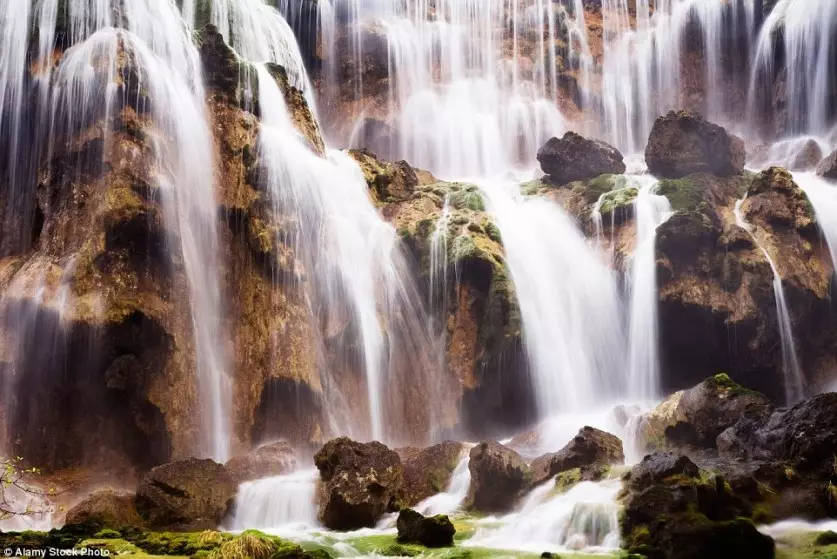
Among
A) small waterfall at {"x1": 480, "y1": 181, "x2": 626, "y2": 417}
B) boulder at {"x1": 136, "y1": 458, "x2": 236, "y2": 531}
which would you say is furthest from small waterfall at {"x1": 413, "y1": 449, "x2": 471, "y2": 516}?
small waterfall at {"x1": 480, "y1": 181, "x2": 626, "y2": 417}

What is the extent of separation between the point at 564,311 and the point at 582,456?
1012 cm

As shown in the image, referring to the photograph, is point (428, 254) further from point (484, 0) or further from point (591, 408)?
point (484, 0)

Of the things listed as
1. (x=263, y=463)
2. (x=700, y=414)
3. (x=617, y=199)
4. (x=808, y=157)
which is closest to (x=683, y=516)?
(x=700, y=414)

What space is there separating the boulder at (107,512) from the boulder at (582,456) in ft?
31.2

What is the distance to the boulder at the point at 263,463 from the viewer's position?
64.4 ft

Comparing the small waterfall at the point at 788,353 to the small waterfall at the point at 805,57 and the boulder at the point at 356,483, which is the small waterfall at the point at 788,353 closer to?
the boulder at the point at 356,483

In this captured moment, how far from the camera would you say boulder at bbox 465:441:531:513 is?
1791 cm

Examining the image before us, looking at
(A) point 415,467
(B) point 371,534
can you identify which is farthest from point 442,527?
(A) point 415,467

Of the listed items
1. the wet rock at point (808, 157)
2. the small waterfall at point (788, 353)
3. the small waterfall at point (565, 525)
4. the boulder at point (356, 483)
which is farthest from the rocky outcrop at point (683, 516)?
the wet rock at point (808, 157)

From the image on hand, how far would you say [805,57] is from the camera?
128ft

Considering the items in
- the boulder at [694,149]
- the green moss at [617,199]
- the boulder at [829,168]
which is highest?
the boulder at [694,149]

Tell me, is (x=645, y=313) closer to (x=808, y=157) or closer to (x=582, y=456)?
(x=582, y=456)

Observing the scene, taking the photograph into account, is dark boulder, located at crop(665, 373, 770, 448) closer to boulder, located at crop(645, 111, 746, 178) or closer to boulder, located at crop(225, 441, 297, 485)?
boulder, located at crop(225, 441, 297, 485)

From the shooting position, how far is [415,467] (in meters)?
20.2
